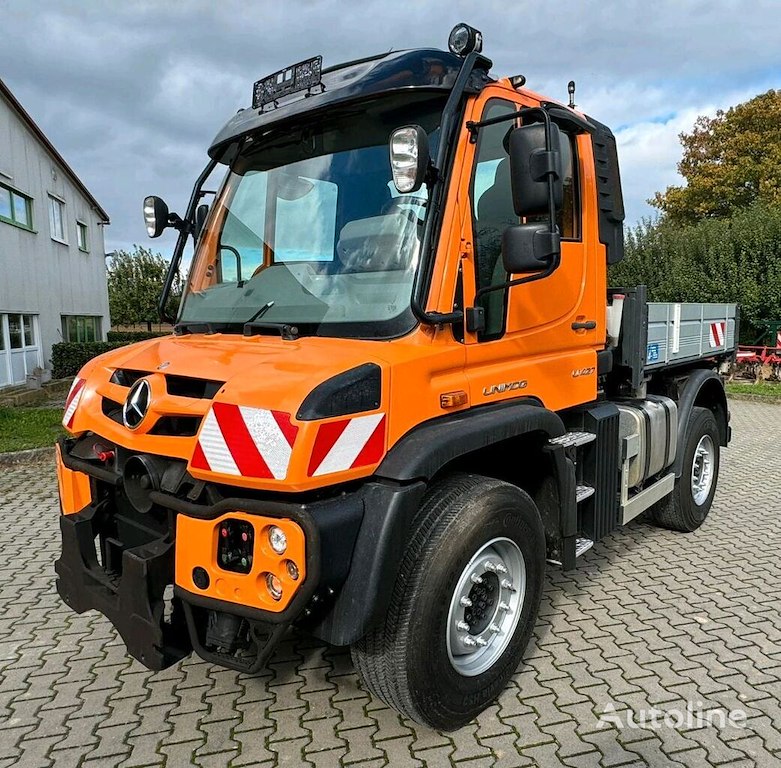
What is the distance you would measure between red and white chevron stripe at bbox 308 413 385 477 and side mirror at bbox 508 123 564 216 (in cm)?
107

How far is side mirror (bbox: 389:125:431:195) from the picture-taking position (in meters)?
2.43

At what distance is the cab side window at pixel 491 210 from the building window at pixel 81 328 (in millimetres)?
18110

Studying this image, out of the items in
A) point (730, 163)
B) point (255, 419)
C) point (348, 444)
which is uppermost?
point (730, 163)

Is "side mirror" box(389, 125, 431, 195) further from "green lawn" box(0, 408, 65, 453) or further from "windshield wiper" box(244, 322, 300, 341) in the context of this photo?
"green lawn" box(0, 408, 65, 453)

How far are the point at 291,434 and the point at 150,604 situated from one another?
0.92 metres

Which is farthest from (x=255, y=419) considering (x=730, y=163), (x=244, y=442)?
(x=730, y=163)

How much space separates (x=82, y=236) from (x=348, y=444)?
21.3 m

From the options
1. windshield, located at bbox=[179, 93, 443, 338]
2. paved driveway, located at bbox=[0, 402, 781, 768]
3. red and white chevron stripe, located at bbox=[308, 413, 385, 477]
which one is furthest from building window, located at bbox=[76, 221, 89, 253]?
red and white chevron stripe, located at bbox=[308, 413, 385, 477]

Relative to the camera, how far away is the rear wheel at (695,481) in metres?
5.15

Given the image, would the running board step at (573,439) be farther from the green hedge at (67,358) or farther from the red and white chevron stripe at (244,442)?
the green hedge at (67,358)

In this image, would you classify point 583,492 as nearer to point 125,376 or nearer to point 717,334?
point 125,376

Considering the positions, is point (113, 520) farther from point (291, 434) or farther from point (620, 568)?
point (620, 568)

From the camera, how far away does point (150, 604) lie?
2422 mm

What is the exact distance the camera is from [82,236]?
67.5 ft
